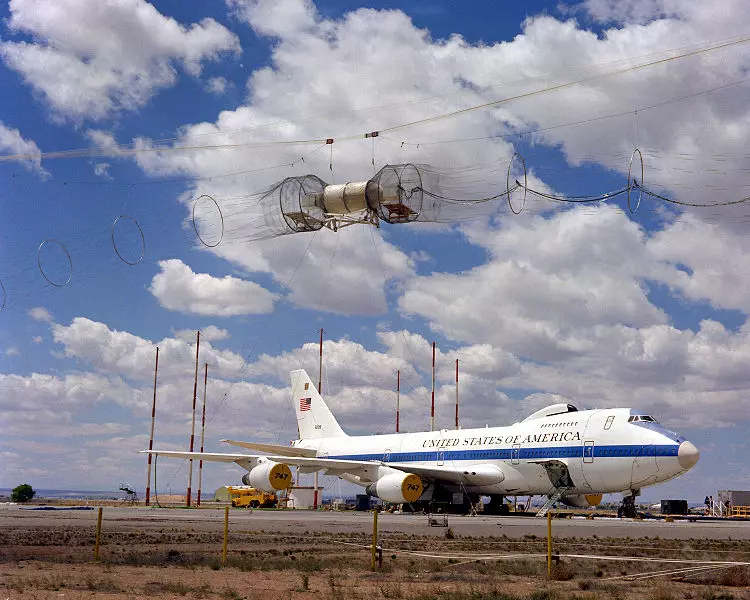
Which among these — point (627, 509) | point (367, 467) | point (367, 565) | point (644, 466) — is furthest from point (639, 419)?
point (367, 565)

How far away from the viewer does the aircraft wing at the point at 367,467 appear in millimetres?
45719

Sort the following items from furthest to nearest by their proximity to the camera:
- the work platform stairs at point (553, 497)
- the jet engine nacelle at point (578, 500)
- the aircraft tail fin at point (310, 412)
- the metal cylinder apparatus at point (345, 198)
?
the aircraft tail fin at point (310, 412)
the jet engine nacelle at point (578, 500)
the work platform stairs at point (553, 497)
the metal cylinder apparatus at point (345, 198)

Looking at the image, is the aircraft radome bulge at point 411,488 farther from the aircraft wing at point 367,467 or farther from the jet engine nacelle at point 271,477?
the jet engine nacelle at point 271,477

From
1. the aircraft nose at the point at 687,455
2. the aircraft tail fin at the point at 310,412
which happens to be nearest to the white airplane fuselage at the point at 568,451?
the aircraft nose at the point at 687,455

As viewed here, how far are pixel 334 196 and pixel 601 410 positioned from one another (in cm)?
2209

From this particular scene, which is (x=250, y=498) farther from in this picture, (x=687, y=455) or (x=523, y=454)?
(x=687, y=455)

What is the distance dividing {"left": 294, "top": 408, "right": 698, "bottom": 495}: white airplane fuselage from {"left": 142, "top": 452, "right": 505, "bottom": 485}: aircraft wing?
46 centimetres

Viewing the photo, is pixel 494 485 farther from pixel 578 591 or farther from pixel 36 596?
pixel 36 596

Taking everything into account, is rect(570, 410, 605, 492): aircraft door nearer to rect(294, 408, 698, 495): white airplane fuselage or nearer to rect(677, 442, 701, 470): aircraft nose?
rect(294, 408, 698, 495): white airplane fuselage

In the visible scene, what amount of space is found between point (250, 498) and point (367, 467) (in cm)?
2582

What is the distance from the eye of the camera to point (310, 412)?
6506cm

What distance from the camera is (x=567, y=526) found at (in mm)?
33031

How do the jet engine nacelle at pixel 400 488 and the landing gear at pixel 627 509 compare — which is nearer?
the landing gear at pixel 627 509

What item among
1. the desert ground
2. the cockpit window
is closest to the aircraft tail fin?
the cockpit window
